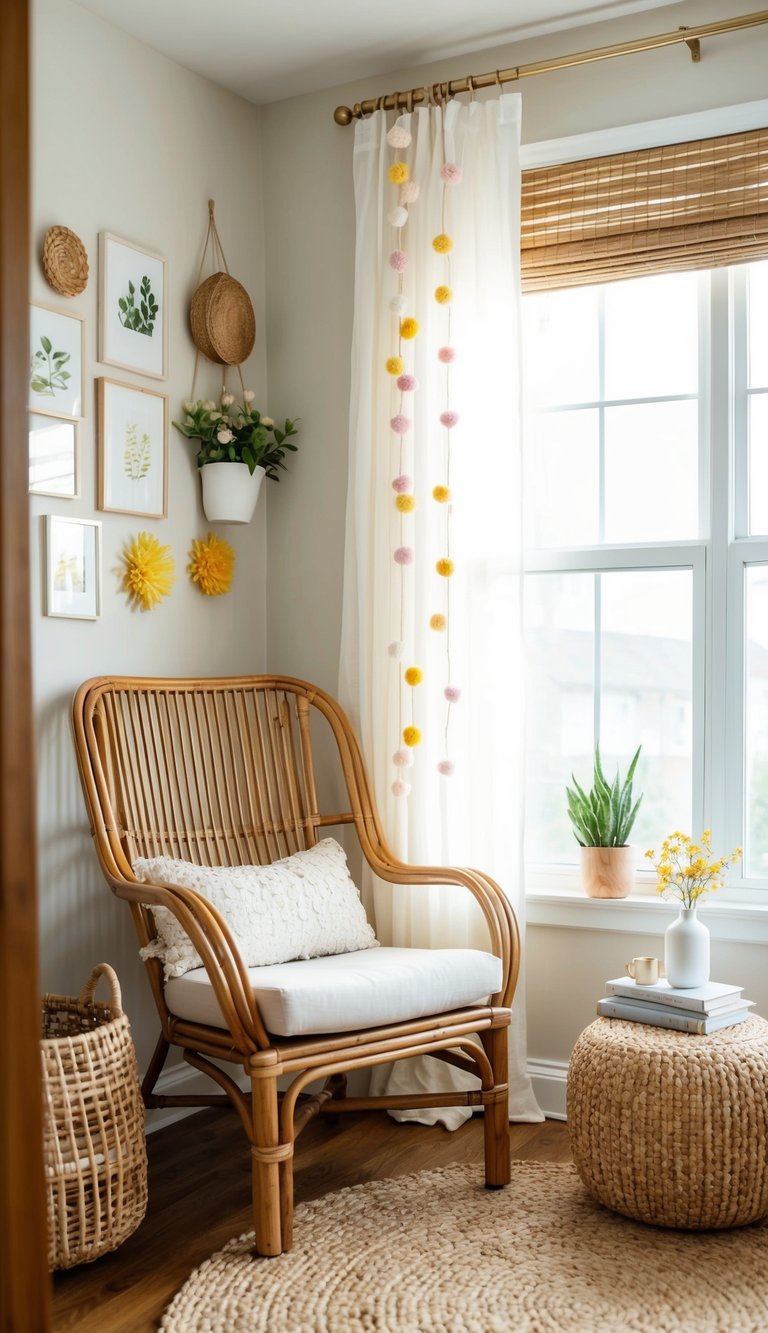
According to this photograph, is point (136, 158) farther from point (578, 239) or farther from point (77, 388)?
point (578, 239)

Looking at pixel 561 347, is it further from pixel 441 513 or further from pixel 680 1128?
pixel 680 1128

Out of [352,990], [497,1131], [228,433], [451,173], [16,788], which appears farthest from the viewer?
[228,433]

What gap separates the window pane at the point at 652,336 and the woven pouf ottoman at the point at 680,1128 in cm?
158

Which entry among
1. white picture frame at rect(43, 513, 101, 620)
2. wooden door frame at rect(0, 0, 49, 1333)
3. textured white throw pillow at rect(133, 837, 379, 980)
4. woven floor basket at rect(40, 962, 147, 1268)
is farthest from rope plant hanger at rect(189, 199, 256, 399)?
wooden door frame at rect(0, 0, 49, 1333)

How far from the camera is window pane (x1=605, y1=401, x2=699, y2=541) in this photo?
2959 millimetres

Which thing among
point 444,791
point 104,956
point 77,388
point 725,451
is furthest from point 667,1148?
point 77,388

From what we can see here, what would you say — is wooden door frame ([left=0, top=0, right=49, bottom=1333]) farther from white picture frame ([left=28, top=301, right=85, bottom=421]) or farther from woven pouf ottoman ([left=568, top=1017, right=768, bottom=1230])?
white picture frame ([left=28, top=301, right=85, bottom=421])

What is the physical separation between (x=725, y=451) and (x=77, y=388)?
153cm

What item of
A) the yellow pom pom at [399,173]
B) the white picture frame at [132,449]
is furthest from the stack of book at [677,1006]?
the yellow pom pom at [399,173]

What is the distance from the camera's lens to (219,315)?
3.14 meters

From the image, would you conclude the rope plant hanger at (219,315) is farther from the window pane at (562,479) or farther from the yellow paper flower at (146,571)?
the window pane at (562,479)

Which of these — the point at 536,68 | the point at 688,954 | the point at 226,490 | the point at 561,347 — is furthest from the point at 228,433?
the point at 688,954

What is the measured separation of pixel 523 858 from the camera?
2916 mm

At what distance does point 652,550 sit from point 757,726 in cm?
50
